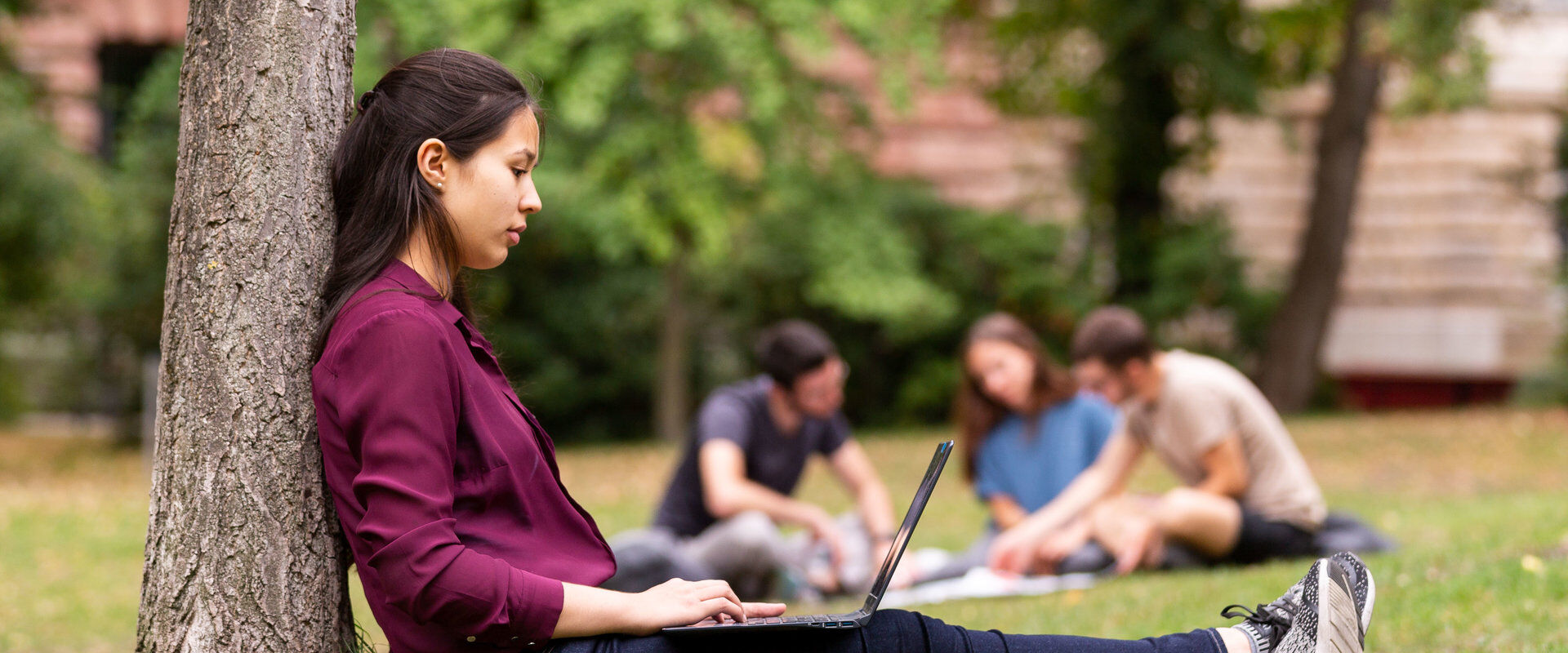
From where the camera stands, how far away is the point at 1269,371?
658 inches

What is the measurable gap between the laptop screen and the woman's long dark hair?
0.99 m

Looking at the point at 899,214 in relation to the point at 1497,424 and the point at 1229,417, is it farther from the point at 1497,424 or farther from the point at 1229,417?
the point at 1229,417

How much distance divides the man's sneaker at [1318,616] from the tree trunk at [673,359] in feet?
39.0

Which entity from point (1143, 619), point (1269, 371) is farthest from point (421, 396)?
point (1269, 371)

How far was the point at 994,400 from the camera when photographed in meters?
6.75

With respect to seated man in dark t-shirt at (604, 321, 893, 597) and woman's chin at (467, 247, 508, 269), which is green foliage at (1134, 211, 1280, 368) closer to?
seated man in dark t-shirt at (604, 321, 893, 597)

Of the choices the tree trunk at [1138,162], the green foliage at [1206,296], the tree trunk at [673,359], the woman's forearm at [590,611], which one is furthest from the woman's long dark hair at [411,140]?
the green foliage at [1206,296]

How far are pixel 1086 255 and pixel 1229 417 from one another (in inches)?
475

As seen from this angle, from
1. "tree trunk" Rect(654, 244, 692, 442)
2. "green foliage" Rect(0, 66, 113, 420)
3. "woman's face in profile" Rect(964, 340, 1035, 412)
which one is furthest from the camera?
"tree trunk" Rect(654, 244, 692, 442)

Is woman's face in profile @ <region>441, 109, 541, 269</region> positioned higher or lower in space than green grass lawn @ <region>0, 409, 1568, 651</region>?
higher

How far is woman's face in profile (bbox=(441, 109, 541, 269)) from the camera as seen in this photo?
2.49 m

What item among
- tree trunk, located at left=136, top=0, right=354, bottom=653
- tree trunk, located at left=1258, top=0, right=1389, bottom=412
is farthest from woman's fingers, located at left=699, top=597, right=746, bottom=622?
tree trunk, located at left=1258, top=0, right=1389, bottom=412

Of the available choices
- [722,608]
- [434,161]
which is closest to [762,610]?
[722,608]

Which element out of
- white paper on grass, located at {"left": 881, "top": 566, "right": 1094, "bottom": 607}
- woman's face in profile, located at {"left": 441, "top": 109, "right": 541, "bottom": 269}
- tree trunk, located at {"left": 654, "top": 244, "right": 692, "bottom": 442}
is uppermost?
woman's face in profile, located at {"left": 441, "top": 109, "right": 541, "bottom": 269}
